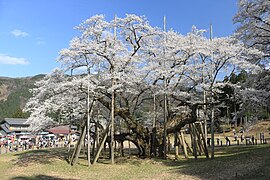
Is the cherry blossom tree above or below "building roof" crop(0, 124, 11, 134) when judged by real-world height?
above

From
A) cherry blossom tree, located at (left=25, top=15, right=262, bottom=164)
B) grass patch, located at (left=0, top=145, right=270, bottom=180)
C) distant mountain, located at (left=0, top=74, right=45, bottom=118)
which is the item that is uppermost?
distant mountain, located at (left=0, top=74, right=45, bottom=118)

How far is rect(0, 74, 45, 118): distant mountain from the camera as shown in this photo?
116 metres

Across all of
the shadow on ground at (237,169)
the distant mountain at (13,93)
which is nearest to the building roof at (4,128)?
the distant mountain at (13,93)

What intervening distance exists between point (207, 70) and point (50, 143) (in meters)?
28.6

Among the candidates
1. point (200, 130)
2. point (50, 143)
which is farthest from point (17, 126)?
point (200, 130)

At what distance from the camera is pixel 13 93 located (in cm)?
15012

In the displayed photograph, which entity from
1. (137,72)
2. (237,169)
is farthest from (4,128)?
(237,169)

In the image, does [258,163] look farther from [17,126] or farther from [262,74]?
[17,126]

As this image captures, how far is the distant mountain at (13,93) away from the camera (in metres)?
116

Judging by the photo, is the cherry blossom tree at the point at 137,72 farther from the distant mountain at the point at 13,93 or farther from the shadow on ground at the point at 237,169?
the distant mountain at the point at 13,93

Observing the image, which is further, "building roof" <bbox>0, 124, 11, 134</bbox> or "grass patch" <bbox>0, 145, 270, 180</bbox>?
"building roof" <bbox>0, 124, 11, 134</bbox>

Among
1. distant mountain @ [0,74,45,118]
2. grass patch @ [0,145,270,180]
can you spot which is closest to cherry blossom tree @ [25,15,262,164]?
grass patch @ [0,145,270,180]

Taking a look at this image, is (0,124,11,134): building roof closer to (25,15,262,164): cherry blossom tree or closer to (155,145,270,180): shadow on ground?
(25,15,262,164): cherry blossom tree

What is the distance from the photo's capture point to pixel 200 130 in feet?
66.5
